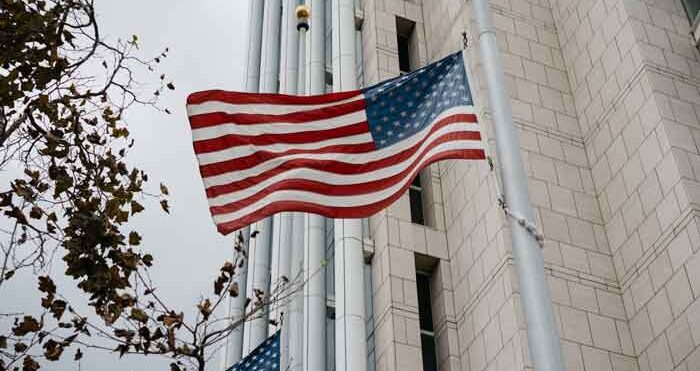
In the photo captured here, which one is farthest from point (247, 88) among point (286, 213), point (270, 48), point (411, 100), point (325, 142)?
point (325, 142)

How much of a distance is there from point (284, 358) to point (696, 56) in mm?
11703

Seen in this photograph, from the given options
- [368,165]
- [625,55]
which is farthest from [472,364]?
[368,165]

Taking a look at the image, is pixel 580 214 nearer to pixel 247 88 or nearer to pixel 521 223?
pixel 521 223

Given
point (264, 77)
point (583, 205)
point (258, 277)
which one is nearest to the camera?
point (583, 205)

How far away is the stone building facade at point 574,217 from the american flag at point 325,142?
18.0ft

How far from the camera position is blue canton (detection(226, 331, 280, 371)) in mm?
17422

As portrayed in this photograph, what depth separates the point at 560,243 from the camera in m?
19.8

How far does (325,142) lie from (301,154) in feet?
1.04

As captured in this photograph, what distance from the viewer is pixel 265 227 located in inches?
1123

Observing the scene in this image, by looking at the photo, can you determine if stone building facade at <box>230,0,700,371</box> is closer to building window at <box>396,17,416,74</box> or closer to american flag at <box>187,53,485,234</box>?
building window at <box>396,17,416,74</box>

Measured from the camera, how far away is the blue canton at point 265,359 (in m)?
17.4

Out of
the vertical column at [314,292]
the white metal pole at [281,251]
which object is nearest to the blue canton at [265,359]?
the vertical column at [314,292]

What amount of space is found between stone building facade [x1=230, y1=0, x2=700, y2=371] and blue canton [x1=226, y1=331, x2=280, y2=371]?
10.4 feet

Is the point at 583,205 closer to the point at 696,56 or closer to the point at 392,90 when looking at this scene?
the point at 696,56
